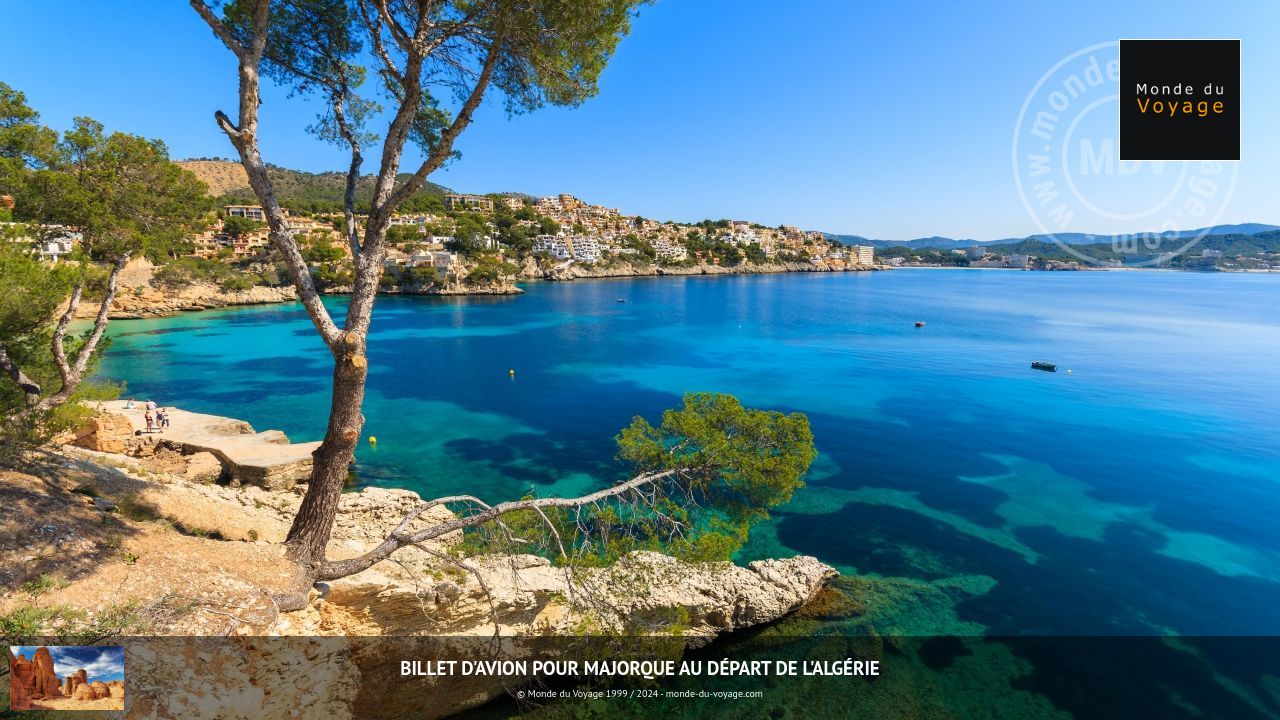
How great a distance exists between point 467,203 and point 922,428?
129 m

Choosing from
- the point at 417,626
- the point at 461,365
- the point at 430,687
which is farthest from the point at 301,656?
the point at 461,365

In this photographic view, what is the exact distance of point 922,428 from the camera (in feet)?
66.7

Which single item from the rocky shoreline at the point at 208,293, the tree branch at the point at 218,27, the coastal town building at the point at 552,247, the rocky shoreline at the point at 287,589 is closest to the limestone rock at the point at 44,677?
the rocky shoreline at the point at 287,589

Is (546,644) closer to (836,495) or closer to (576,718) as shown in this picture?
(576,718)

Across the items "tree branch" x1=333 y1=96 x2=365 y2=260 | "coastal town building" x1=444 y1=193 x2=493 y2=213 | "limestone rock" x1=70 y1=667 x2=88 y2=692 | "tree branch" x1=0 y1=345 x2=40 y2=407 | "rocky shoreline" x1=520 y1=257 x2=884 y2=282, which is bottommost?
"limestone rock" x1=70 y1=667 x2=88 y2=692

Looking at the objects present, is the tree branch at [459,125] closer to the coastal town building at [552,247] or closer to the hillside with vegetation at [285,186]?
the coastal town building at [552,247]

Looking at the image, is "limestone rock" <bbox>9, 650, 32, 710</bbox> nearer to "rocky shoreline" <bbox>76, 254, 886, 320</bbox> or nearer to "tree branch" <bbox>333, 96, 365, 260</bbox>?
"tree branch" <bbox>333, 96, 365, 260</bbox>

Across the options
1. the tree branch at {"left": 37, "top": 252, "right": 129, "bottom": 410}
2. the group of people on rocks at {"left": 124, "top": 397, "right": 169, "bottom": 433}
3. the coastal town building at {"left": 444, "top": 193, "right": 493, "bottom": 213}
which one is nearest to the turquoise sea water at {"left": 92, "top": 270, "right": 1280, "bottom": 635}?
the group of people on rocks at {"left": 124, "top": 397, "right": 169, "bottom": 433}

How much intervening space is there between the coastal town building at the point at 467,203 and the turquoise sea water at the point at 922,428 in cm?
8033

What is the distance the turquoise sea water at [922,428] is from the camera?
11.0 metres

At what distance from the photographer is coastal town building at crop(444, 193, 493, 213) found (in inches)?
4801

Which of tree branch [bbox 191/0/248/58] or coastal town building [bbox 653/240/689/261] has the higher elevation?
coastal town building [bbox 653/240/689/261]

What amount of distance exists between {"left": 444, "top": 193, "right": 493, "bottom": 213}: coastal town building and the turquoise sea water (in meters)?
80.3

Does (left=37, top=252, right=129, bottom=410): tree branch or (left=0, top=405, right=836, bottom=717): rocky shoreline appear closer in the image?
(left=0, top=405, right=836, bottom=717): rocky shoreline
